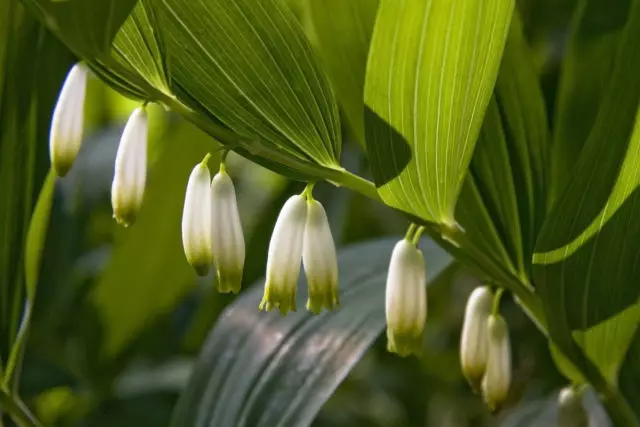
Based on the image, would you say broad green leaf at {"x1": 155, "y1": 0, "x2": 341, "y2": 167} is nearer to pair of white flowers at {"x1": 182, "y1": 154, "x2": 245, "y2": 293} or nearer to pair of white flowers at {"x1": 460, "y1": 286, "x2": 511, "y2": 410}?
pair of white flowers at {"x1": 182, "y1": 154, "x2": 245, "y2": 293}

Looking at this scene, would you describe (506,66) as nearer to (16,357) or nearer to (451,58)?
(451,58)

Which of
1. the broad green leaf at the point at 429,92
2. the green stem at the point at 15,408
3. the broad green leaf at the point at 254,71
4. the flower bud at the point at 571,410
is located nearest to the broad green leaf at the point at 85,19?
the broad green leaf at the point at 254,71

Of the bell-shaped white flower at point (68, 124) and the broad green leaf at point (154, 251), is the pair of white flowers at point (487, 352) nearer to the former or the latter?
the bell-shaped white flower at point (68, 124)

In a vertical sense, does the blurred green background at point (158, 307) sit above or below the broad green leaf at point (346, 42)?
below

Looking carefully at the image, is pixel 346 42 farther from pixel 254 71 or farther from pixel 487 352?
pixel 487 352

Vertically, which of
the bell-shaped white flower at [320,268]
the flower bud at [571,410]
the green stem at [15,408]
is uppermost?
the bell-shaped white flower at [320,268]

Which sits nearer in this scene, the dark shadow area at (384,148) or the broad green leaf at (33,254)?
the dark shadow area at (384,148)
